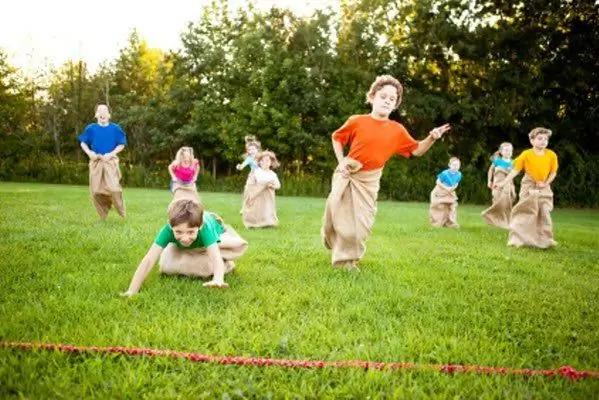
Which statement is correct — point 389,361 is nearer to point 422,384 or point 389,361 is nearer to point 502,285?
point 422,384

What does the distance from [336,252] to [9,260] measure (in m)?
3.95

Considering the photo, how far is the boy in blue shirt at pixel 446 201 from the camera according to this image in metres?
12.6

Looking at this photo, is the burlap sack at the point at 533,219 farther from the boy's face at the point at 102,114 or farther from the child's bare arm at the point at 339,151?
the boy's face at the point at 102,114

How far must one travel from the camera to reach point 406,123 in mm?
30672

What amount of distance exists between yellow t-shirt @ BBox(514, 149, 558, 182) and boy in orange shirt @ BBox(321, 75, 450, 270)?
152 inches

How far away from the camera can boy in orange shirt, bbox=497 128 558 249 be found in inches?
349

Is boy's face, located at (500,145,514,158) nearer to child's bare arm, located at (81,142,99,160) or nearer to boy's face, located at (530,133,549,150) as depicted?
boy's face, located at (530,133,549,150)

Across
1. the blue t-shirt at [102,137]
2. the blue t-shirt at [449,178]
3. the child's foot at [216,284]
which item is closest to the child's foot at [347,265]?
the child's foot at [216,284]

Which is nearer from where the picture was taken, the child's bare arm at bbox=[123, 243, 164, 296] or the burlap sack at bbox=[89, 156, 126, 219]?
the child's bare arm at bbox=[123, 243, 164, 296]

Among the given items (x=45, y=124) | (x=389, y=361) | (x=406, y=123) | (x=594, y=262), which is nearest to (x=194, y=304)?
(x=389, y=361)

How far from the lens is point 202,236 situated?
15.8ft

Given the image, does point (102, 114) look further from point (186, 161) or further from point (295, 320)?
point (295, 320)

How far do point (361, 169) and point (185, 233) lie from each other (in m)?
2.60

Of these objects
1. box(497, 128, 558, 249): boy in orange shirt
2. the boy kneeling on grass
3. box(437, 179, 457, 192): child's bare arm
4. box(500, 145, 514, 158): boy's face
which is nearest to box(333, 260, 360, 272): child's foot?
the boy kneeling on grass
